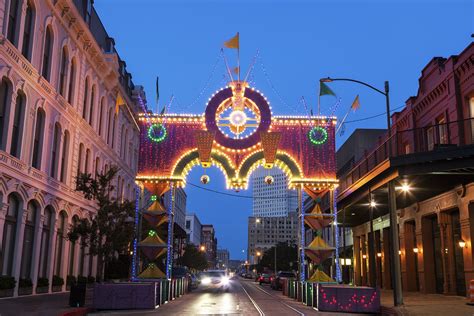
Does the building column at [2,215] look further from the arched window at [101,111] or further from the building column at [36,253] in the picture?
the arched window at [101,111]

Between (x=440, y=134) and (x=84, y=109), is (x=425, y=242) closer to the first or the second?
(x=440, y=134)

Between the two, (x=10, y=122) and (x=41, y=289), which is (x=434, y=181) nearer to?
(x=10, y=122)

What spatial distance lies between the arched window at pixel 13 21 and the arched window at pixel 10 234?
21.8 ft

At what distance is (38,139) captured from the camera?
1007 inches

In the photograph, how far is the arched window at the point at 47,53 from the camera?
26.1 m

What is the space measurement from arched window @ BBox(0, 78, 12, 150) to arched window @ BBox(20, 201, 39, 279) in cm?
410

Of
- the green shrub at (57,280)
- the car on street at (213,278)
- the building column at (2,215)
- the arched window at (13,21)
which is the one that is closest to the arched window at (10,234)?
the building column at (2,215)

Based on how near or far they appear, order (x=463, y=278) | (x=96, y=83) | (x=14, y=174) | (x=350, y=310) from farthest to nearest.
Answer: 1. (x=96, y=83)
2. (x=463, y=278)
3. (x=14, y=174)
4. (x=350, y=310)

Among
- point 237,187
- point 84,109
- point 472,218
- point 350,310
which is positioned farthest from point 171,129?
point 472,218

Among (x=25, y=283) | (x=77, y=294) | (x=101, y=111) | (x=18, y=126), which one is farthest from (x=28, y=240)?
(x=101, y=111)

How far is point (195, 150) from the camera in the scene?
1128 inches

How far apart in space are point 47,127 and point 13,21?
A: 5642mm

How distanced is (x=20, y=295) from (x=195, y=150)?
11193 millimetres

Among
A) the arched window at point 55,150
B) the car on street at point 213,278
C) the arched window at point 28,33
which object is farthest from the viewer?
the car on street at point 213,278
